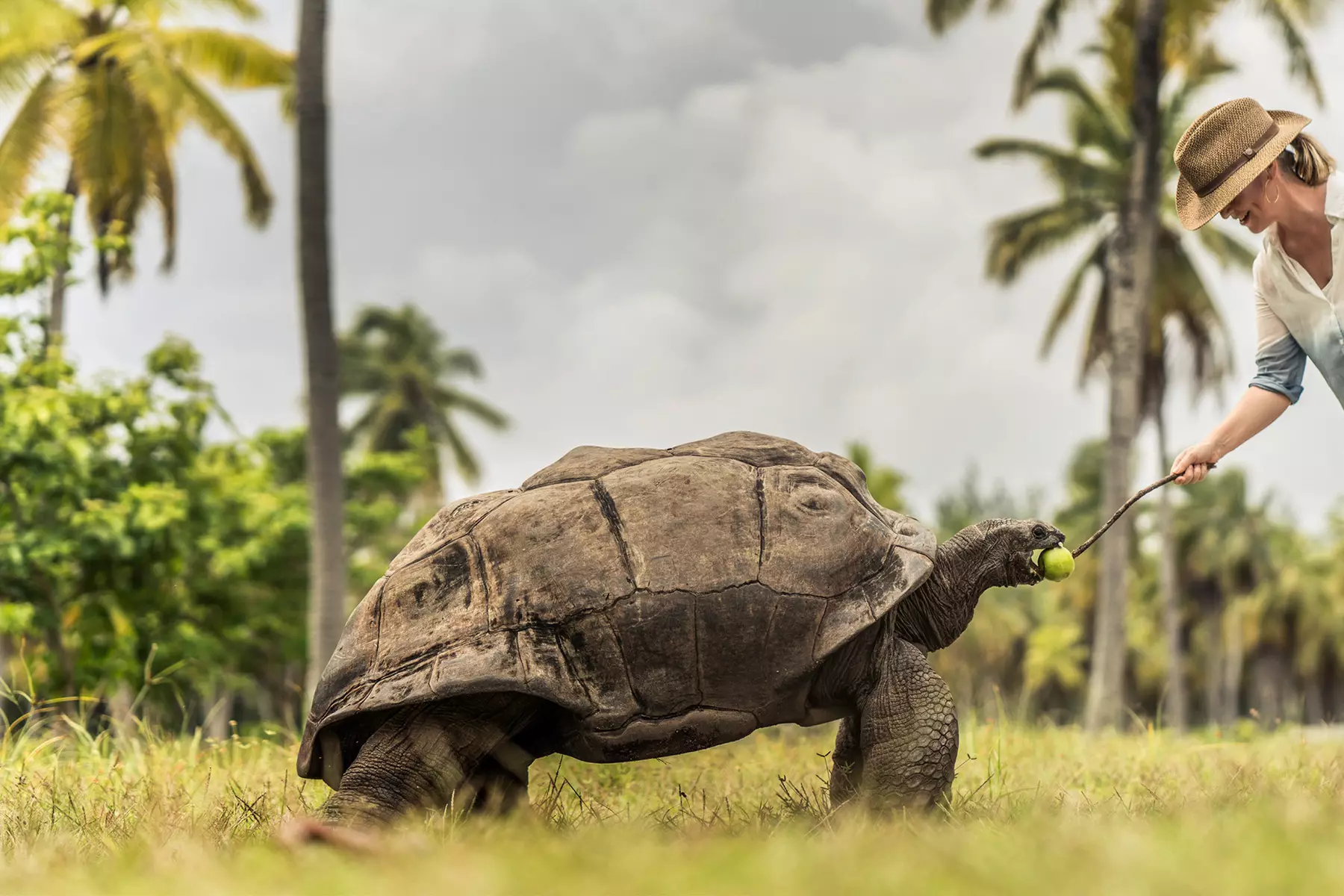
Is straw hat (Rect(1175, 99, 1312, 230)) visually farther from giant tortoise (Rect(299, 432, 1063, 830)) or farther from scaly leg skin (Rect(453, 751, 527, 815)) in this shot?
scaly leg skin (Rect(453, 751, 527, 815))

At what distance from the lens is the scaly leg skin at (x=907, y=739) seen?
3.85 meters

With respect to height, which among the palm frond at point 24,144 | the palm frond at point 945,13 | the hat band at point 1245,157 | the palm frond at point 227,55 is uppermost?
the palm frond at point 945,13

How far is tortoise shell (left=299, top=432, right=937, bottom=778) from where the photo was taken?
12.4 feet

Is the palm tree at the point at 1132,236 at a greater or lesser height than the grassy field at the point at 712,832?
greater

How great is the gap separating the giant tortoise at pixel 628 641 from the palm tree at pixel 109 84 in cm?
1724

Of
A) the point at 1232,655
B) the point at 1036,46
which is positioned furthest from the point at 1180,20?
the point at 1232,655

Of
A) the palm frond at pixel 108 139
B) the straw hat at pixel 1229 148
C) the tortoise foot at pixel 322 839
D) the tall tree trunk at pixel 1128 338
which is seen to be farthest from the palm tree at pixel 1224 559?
the tortoise foot at pixel 322 839

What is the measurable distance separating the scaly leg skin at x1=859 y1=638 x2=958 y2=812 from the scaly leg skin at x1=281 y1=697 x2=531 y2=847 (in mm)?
1269

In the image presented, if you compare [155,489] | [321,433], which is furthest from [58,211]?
[321,433]

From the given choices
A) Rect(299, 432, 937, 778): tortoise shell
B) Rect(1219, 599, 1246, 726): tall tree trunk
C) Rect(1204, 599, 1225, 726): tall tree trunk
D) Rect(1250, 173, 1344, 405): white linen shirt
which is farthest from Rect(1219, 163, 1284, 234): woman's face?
Rect(1219, 599, 1246, 726): tall tree trunk

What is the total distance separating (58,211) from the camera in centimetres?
1383

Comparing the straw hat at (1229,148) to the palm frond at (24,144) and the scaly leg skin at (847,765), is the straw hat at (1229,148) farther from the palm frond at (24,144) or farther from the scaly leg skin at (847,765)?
the palm frond at (24,144)

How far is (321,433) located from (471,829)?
7.88m

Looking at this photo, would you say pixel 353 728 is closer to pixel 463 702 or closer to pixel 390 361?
pixel 463 702
